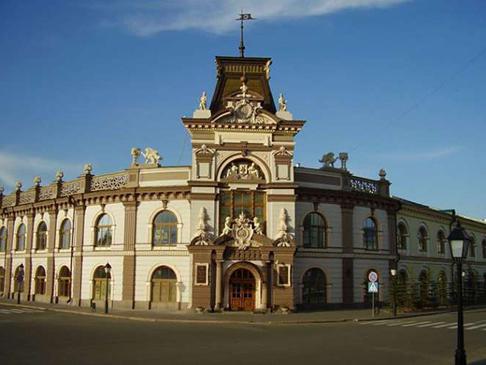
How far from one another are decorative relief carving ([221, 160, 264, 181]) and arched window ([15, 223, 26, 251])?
24.1 meters

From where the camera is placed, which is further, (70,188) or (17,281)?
(17,281)

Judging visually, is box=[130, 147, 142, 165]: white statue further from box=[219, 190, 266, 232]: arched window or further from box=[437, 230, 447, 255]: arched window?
box=[437, 230, 447, 255]: arched window

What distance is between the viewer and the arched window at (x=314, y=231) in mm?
40938

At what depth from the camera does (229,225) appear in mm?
37156

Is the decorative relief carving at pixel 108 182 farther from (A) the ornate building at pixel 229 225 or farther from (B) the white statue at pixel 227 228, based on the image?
(B) the white statue at pixel 227 228

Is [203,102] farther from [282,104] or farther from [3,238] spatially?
[3,238]

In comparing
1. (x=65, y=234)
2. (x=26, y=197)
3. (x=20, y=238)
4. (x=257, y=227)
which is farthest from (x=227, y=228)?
(x=20, y=238)

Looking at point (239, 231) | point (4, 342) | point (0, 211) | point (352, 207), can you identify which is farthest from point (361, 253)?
point (0, 211)

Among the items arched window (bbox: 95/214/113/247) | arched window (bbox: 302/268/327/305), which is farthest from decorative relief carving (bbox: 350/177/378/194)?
arched window (bbox: 95/214/113/247)

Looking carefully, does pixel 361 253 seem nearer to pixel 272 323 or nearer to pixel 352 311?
pixel 352 311

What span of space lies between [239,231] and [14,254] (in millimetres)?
26354

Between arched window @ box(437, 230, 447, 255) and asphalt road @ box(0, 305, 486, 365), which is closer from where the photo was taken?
asphalt road @ box(0, 305, 486, 365)

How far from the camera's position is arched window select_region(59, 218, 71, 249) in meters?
45.1

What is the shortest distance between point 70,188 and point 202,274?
1638cm
